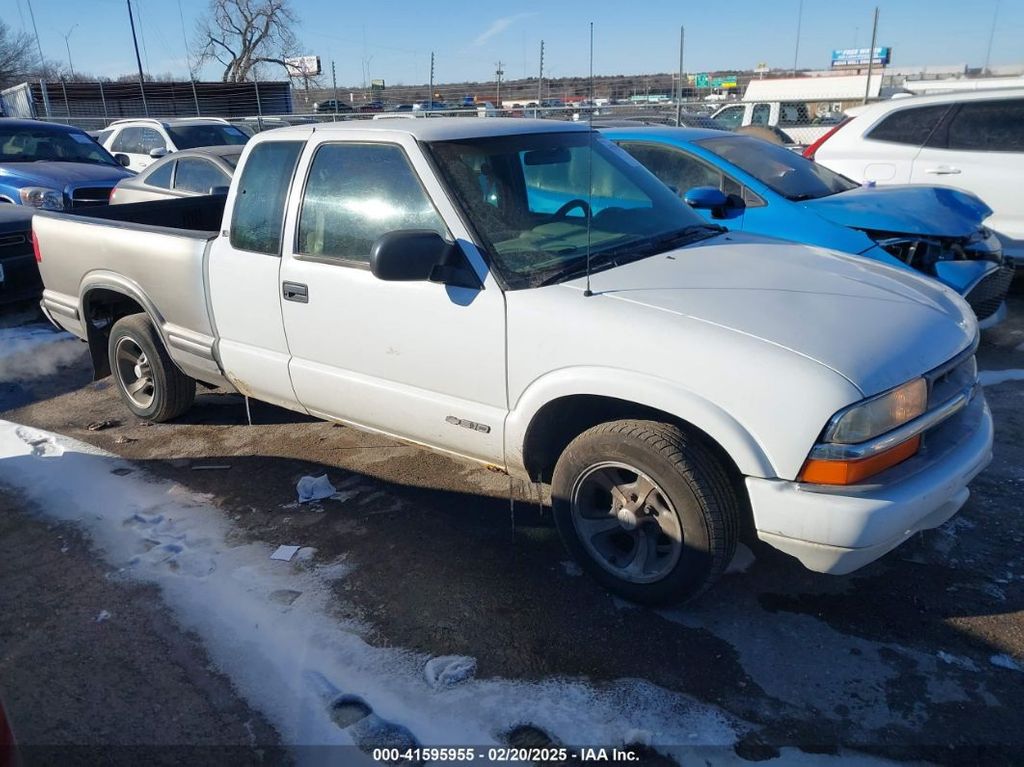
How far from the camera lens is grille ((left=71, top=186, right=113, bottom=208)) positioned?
9547mm

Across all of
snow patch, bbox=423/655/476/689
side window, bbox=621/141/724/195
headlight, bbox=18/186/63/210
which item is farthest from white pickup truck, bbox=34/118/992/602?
headlight, bbox=18/186/63/210

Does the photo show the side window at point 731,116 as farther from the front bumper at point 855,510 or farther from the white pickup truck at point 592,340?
the front bumper at point 855,510

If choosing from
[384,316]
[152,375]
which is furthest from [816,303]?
[152,375]

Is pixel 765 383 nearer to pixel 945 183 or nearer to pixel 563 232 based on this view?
pixel 563 232

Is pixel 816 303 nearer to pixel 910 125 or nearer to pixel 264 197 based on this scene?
pixel 264 197

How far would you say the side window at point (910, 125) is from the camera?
775 cm

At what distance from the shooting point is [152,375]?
16.6 feet

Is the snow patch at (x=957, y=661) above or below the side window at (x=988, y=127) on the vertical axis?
below

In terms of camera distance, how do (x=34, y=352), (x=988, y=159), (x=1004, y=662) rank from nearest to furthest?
(x=1004, y=662), (x=34, y=352), (x=988, y=159)

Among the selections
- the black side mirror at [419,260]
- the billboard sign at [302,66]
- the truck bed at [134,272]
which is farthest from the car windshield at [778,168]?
the billboard sign at [302,66]

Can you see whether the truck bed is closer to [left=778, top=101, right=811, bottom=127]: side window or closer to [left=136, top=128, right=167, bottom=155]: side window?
[left=136, top=128, right=167, bottom=155]: side window

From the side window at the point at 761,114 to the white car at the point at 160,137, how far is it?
985 centimetres

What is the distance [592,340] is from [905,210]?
4132mm

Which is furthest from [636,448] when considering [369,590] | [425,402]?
[369,590]
